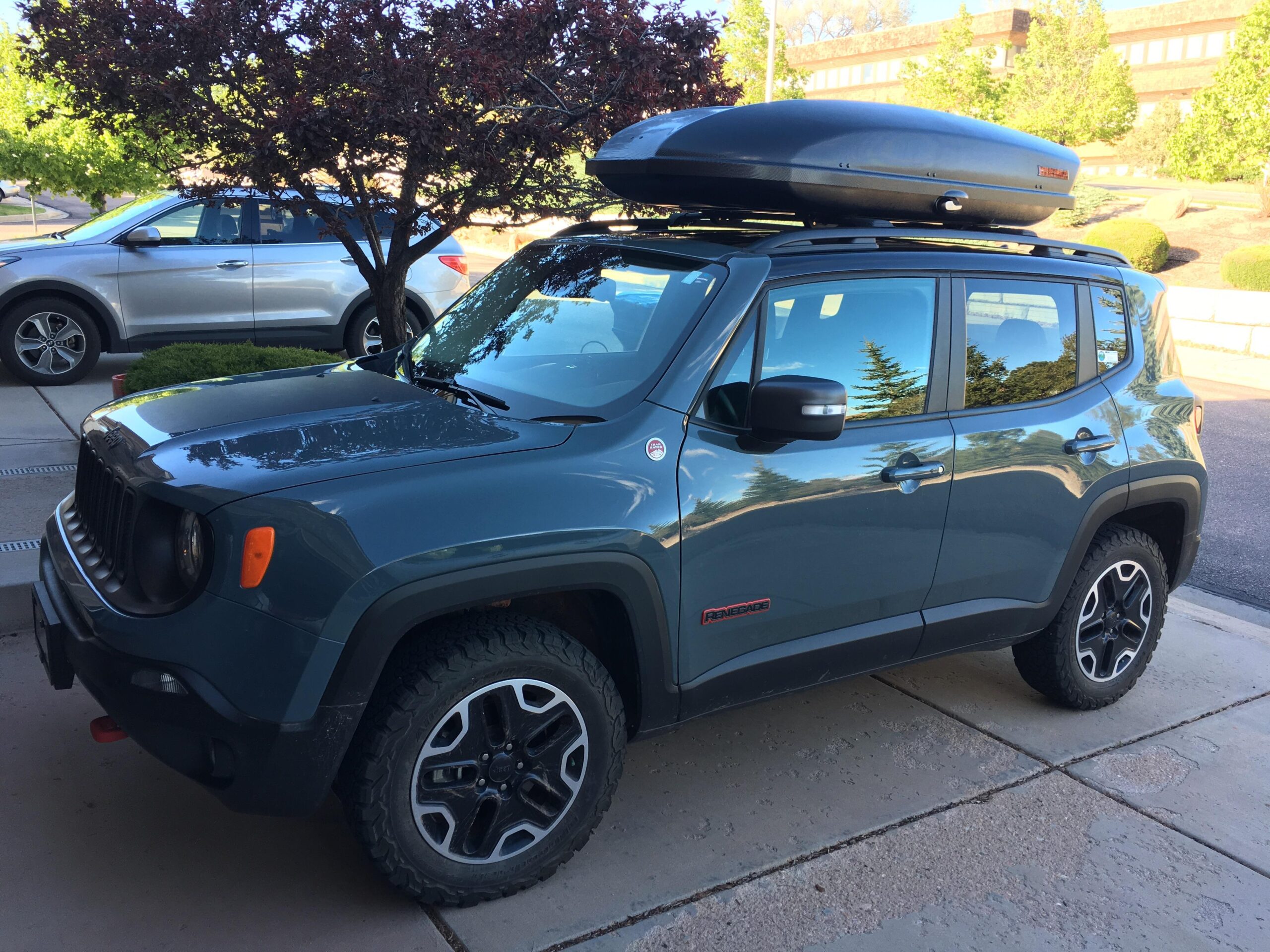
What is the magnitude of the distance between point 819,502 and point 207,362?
5120 mm

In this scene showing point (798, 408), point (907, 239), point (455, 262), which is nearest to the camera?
point (798, 408)

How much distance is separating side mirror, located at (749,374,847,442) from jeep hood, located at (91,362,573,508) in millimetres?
548

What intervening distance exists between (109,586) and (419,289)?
7.97 meters

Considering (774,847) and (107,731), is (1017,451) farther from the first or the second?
(107,731)

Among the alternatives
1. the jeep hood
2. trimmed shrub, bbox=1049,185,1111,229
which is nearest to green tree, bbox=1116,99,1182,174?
trimmed shrub, bbox=1049,185,1111,229

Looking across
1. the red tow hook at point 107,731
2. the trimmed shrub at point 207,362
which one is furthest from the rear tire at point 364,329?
the red tow hook at point 107,731

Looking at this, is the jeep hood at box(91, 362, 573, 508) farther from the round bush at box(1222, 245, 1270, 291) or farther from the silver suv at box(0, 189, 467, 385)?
the round bush at box(1222, 245, 1270, 291)

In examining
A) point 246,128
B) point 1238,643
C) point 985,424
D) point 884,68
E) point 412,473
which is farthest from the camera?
point 884,68

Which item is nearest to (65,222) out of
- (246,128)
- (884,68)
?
(246,128)

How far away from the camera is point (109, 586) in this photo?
118 inches

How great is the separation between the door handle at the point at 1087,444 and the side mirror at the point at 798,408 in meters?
1.32

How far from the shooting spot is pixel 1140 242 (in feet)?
75.6

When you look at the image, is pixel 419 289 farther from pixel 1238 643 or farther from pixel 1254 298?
pixel 1254 298

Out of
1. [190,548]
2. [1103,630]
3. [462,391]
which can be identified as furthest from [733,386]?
[1103,630]
